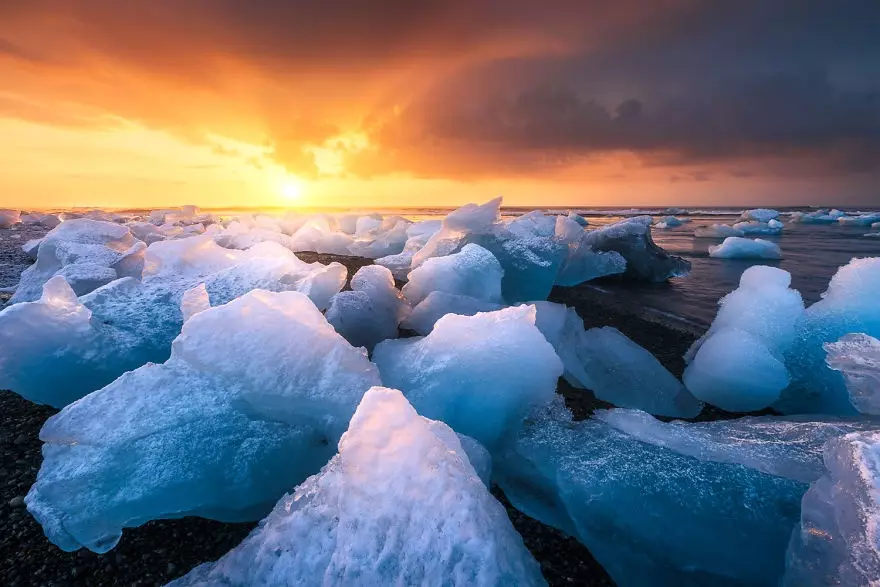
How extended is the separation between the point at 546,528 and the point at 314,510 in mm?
857

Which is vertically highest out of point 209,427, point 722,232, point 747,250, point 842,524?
point 842,524

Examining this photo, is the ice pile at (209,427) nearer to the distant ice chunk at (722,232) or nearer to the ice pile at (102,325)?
the ice pile at (102,325)

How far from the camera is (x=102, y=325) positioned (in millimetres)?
2510

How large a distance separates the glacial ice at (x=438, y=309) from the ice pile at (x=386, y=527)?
190cm

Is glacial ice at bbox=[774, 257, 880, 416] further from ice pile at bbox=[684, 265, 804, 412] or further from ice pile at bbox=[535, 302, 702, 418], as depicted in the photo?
ice pile at bbox=[535, 302, 702, 418]

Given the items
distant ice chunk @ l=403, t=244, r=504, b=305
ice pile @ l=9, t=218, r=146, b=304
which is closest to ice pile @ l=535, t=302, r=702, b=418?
distant ice chunk @ l=403, t=244, r=504, b=305

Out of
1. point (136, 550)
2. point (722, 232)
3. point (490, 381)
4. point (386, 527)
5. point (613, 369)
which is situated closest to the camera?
point (386, 527)

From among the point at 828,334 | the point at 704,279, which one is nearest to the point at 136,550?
the point at 828,334

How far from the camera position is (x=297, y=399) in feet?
5.84

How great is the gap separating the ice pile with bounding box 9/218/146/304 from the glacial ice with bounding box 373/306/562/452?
3.21 meters

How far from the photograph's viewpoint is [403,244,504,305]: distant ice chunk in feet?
12.4

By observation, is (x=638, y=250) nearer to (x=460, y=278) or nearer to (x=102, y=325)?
(x=460, y=278)

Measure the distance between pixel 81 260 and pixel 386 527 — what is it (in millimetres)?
4633

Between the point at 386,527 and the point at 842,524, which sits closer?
the point at 842,524
